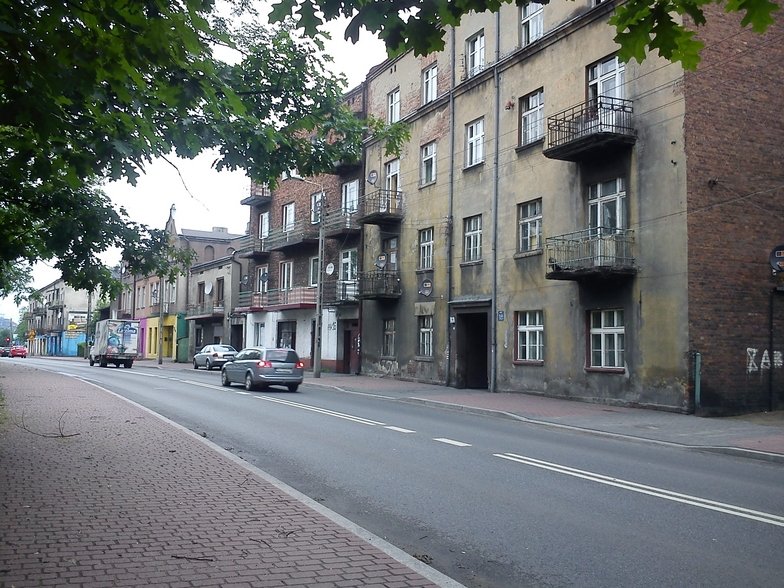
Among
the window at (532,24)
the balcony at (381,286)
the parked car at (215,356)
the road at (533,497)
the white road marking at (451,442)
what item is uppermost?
the window at (532,24)

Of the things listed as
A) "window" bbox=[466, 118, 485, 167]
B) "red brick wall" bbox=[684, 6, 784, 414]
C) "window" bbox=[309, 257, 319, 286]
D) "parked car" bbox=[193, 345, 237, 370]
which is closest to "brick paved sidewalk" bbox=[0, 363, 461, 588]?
"red brick wall" bbox=[684, 6, 784, 414]

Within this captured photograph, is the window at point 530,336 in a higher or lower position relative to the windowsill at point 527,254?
lower

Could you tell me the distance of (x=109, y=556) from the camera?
5.19m

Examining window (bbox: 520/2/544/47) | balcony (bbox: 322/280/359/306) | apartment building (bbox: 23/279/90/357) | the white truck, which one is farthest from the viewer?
apartment building (bbox: 23/279/90/357)

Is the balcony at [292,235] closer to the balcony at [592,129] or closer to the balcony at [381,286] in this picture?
the balcony at [381,286]

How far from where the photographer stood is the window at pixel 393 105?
1236 inches

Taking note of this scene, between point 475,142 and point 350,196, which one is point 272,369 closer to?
point 475,142

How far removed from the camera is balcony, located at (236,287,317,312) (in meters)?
37.1

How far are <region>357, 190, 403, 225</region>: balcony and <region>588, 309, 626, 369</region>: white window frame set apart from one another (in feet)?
37.8

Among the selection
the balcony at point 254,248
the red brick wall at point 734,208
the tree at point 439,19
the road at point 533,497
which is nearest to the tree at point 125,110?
the tree at point 439,19

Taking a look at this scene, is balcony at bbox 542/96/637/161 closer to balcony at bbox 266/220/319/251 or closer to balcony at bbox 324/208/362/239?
balcony at bbox 324/208/362/239

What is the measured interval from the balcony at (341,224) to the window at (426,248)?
4980 millimetres

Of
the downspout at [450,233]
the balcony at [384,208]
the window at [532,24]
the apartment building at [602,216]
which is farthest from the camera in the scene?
the balcony at [384,208]

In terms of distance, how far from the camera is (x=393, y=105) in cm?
3184
